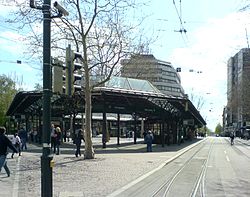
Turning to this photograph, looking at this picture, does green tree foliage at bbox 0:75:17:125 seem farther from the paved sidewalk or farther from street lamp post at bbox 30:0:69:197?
street lamp post at bbox 30:0:69:197

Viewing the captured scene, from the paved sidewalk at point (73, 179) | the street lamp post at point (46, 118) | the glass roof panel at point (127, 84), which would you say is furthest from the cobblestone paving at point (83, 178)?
the glass roof panel at point (127, 84)

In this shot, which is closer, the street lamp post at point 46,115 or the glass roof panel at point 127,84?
the street lamp post at point 46,115

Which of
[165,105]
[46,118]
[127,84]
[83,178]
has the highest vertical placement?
[127,84]

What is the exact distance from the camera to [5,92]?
A: 8306cm

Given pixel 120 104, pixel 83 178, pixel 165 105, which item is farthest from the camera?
pixel 165 105


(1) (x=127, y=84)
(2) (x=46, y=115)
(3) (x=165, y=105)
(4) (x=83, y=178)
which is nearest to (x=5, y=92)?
(1) (x=127, y=84)

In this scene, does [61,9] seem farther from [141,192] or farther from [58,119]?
[58,119]

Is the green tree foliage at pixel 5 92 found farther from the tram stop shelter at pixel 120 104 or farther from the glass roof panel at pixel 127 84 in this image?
the glass roof panel at pixel 127 84

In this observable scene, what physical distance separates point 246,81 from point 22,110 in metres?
25.2

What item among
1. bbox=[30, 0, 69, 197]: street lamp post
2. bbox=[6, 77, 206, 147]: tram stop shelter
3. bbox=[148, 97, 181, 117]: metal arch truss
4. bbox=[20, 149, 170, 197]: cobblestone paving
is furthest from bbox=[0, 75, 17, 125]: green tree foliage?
bbox=[30, 0, 69, 197]: street lamp post

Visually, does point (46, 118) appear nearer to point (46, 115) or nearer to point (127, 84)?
point (46, 115)

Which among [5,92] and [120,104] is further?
[5,92]

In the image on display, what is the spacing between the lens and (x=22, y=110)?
168 feet

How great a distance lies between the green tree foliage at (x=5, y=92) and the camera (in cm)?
8012
